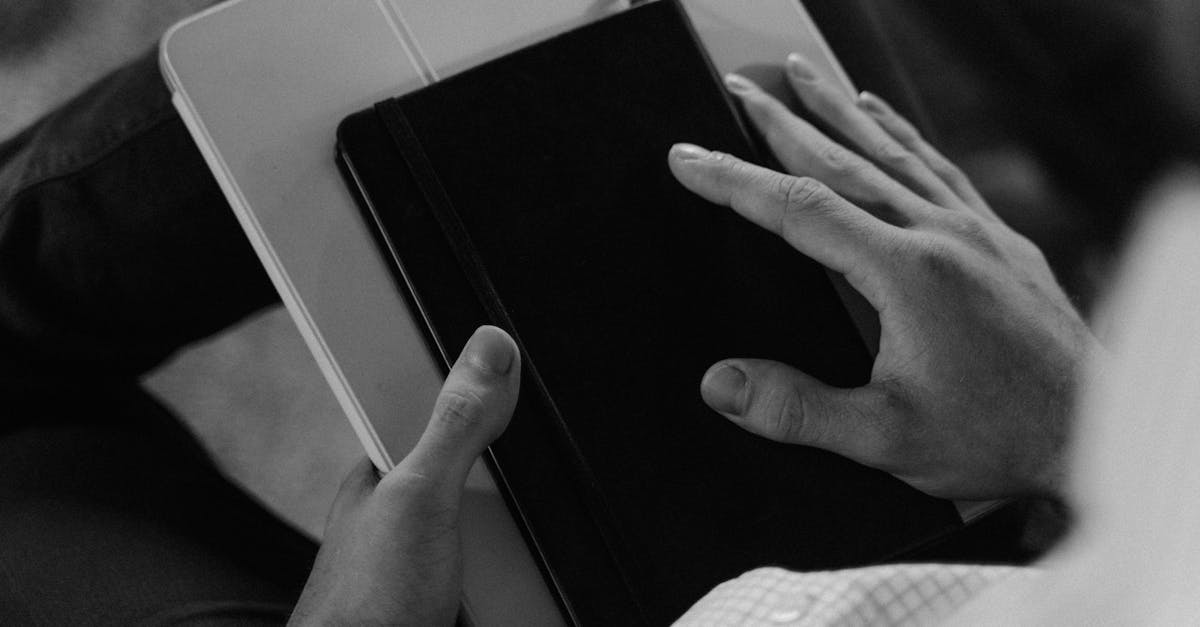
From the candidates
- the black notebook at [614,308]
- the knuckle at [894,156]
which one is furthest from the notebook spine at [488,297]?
the knuckle at [894,156]

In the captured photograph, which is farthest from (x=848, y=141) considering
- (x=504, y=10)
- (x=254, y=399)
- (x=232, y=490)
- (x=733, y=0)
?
(x=254, y=399)

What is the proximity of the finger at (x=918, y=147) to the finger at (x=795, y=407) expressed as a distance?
0.75 ft

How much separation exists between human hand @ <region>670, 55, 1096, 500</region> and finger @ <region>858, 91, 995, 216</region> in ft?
0.07

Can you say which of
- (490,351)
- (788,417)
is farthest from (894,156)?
(490,351)

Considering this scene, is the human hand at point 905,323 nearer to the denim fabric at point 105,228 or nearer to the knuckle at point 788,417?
the knuckle at point 788,417

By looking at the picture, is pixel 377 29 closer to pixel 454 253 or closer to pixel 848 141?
pixel 454 253

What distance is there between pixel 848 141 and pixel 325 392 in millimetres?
627

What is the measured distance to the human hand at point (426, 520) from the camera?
0.46 meters

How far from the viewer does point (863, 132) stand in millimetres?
634

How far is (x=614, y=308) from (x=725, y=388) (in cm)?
7

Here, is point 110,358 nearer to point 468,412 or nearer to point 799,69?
point 468,412

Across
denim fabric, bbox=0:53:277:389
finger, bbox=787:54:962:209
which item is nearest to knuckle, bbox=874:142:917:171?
finger, bbox=787:54:962:209

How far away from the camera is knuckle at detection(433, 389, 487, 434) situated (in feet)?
1.47

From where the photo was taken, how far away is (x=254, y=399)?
38.8 inches
